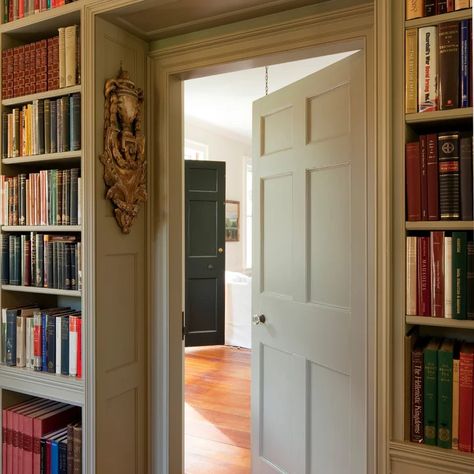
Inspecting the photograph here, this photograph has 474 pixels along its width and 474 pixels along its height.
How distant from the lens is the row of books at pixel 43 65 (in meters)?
1.89

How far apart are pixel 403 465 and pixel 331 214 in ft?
3.34

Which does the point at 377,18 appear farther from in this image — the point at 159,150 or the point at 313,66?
the point at 313,66

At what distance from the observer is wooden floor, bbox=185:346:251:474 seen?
2.83m

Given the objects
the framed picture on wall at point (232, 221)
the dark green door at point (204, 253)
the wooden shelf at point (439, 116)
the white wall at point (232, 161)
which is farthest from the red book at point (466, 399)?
the framed picture on wall at point (232, 221)

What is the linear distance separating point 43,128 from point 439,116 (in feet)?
5.28

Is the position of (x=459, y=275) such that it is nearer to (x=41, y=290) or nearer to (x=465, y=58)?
(x=465, y=58)

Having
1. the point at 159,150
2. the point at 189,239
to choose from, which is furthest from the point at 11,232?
the point at 189,239

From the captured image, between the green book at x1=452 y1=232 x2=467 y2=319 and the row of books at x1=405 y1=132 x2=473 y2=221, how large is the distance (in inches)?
2.6

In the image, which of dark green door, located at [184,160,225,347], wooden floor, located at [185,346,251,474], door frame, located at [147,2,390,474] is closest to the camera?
door frame, located at [147,2,390,474]

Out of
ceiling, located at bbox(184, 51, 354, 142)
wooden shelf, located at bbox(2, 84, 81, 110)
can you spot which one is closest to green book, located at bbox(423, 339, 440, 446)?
wooden shelf, located at bbox(2, 84, 81, 110)

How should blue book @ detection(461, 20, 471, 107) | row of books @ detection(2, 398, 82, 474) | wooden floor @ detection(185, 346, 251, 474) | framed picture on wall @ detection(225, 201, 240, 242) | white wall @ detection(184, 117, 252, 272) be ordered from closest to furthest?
1. blue book @ detection(461, 20, 471, 107)
2. row of books @ detection(2, 398, 82, 474)
3. wooden floor @ detection(185, 346, 251, 474)
4. white wall @ detection(184, 117, 252, 272)
5. framed picture on wall @ detection(225, 201, 240, 242)

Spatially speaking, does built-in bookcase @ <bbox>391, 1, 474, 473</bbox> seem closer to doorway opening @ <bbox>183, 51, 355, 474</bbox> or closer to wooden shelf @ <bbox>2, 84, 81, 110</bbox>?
wooden shelf @ <bbox>2, 84, 81, 110</bbox>

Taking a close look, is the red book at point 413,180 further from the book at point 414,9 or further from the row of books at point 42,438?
the row of books at point 42,438

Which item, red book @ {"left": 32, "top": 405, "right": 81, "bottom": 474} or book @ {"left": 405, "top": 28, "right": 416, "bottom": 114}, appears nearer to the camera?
book @ {"left": 405, "top": 28, "right": 416, "bottom": 114}
